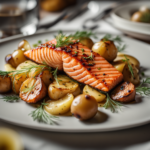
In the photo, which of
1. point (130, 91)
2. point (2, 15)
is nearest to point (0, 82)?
point (130, 91)

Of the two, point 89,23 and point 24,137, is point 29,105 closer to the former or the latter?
point 24,137

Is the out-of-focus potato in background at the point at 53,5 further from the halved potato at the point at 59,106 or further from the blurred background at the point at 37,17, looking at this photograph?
the halved potato at the point at 59,106

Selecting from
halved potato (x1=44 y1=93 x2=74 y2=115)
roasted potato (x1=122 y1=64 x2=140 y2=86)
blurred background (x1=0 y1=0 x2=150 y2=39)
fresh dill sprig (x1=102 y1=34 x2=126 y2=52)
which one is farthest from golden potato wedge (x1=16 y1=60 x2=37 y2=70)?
blurred background (x1=0 y1=0 x2=150 y2=39)

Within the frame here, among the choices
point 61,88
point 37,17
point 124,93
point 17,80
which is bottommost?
point 124,93

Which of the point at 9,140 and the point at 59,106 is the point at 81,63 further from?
the point at 9,140

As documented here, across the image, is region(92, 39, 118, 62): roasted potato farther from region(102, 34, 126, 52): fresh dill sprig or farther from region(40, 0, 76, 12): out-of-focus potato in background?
region(40, 0, 76, 12): out-of-focus potato in background

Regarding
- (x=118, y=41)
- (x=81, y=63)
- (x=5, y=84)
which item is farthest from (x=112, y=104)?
(x=118, y=41)

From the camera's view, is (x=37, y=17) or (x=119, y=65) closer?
(x=119, y=65)
